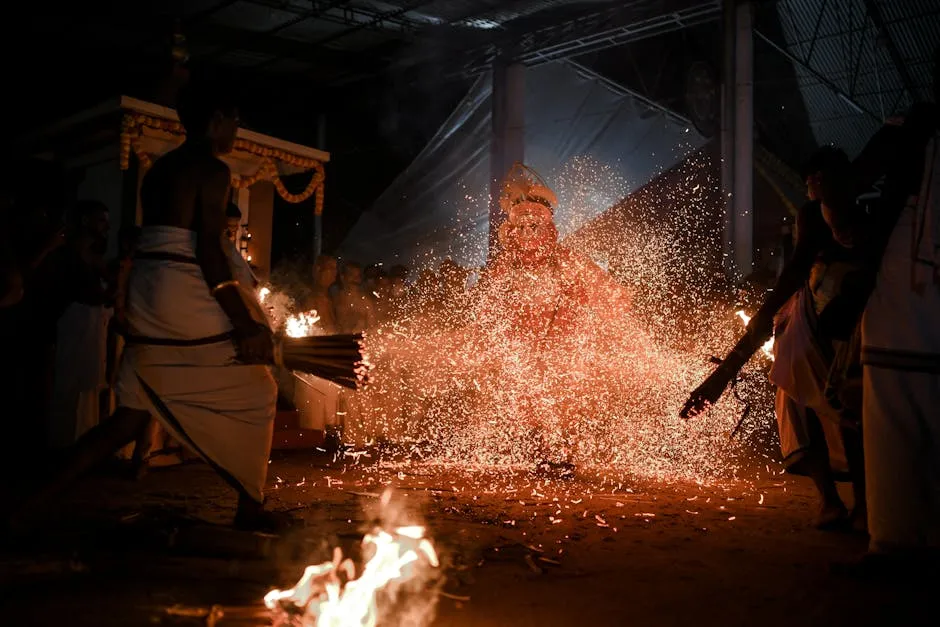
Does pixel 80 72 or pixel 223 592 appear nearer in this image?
pixel 223 592

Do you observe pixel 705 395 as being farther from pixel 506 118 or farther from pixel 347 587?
pixel 506 118

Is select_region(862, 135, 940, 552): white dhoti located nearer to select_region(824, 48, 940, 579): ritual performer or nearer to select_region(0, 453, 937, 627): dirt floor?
select_region(824, 48, 940, 579): ritual performer

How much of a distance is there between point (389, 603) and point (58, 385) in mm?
5144

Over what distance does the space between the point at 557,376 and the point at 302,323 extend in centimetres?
321

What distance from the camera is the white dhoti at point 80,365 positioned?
7074mm

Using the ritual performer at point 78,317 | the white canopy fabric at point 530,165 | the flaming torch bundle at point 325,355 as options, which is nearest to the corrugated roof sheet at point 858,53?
the white canopy fabric at point 530,165

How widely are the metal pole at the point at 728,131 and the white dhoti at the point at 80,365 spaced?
823 centimetres

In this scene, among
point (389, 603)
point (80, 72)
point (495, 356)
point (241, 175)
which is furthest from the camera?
point (80, 72)

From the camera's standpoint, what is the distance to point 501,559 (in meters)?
3.97

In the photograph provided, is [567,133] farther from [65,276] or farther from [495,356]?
[65,276]

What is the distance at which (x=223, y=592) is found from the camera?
10.8 ft

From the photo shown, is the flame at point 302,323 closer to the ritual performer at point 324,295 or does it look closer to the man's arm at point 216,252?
the ritual performer at point 324,295

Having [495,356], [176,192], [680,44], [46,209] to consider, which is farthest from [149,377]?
[680,44]

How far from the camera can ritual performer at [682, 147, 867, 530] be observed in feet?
14.7
